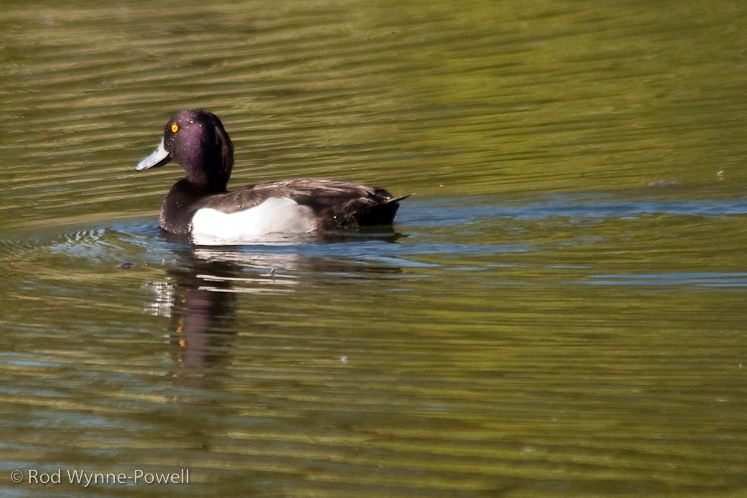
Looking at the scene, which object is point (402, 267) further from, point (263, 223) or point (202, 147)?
point (202, 147)

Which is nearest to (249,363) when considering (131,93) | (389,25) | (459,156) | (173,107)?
(459,156)

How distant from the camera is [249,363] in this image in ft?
19.2

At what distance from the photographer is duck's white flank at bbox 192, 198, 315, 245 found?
29.5 feet

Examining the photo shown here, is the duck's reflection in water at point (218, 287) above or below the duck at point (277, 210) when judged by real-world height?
below

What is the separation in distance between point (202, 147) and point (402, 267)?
2.78 meters

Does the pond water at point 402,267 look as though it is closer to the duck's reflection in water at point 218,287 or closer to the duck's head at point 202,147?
the duck's reflection in water at point 218,287

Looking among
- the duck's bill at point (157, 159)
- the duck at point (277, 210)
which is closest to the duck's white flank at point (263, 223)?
the duck at point (277, 210)

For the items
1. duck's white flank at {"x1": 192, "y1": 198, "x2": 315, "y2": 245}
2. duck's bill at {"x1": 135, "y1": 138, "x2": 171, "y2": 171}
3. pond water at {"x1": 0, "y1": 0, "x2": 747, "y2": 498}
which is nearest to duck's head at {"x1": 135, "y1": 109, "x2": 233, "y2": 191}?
duck's bill at {"x1": 135, "y1": 138, "x2": 171, "y2": 171}

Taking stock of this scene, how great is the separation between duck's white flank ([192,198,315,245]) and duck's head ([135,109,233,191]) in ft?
2.63

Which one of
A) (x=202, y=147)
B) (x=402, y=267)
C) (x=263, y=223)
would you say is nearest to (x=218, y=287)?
(x=402, y=267)

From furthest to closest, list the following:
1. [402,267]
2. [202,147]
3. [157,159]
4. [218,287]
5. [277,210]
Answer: [157,159] < [202,147] < [277,210] < [402,267] < [218,287]

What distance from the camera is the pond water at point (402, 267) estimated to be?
186 inches

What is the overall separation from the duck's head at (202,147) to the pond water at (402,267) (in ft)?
2.00

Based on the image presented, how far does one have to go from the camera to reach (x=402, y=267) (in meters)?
7.75
